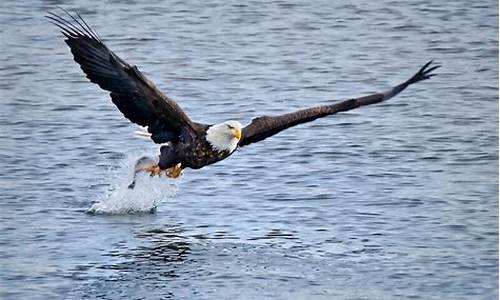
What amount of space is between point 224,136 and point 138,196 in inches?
34.3

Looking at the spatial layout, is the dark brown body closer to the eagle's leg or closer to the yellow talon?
the eagle's leg

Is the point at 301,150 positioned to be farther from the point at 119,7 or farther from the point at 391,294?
A: the point at 119,7

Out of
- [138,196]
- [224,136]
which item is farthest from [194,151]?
Result: [138,196]

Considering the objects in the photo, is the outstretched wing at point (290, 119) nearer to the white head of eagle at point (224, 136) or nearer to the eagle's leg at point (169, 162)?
the white head of eagle at point (224, 136)

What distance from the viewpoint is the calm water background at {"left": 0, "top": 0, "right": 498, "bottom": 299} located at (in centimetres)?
886

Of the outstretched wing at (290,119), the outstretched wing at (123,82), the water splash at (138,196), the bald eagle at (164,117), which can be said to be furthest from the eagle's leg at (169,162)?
the outstretched wing at (290,119)

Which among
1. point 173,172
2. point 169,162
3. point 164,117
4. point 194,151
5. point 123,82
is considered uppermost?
point 123,82

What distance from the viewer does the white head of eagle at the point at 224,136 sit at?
32.7 feet

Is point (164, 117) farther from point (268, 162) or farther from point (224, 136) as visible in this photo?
point (268, 162)

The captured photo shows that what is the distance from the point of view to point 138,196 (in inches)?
410

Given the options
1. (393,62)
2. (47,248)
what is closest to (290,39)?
(393,62)

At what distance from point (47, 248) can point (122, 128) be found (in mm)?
3407

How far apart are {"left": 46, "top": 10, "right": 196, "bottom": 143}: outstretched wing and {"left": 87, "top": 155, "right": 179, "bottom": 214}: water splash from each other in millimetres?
676

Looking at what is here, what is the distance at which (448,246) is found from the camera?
9.47m
